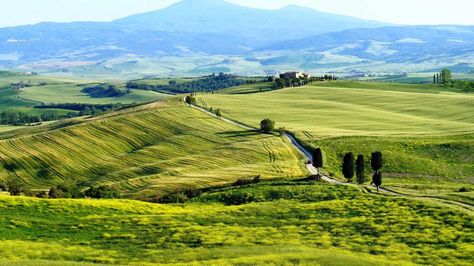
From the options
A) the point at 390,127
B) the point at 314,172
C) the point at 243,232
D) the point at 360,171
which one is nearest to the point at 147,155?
the point at 314,172

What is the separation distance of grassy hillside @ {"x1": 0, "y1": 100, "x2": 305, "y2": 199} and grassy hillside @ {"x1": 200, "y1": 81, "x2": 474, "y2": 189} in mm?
11966

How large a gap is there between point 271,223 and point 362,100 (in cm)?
14366

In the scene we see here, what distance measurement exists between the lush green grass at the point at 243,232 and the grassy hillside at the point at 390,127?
3597cm

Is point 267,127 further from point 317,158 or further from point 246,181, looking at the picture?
point 246,181

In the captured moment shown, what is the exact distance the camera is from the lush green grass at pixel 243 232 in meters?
47.1

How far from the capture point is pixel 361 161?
305 feet

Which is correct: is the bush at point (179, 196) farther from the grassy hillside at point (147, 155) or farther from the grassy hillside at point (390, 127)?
the grassy hillside at point (390, 127)

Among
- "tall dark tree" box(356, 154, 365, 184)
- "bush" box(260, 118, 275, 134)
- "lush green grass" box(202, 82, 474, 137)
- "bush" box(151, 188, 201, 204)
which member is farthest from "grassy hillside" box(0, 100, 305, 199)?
"lush green grass" box(202, 82, 474, 137)

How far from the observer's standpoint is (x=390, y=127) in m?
144

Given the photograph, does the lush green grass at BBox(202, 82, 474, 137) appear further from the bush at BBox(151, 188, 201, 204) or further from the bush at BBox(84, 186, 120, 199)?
the bush at BBox(84, 186, 120, 199)

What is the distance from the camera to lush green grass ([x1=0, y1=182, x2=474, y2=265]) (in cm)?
4712

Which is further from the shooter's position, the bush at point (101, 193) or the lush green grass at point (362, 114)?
the lush green grass at point (362, 114)

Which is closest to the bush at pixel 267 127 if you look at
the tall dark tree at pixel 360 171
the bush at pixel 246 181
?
the bush at pixel 246 181

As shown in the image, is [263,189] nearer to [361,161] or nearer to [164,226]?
[361,161]
